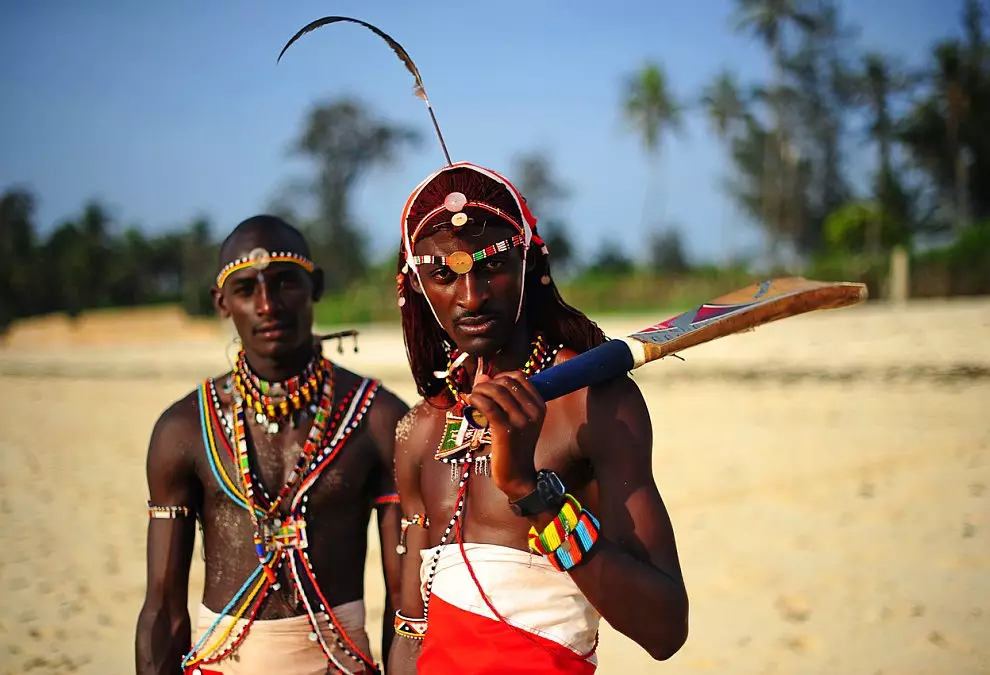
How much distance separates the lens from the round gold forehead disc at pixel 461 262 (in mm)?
2457

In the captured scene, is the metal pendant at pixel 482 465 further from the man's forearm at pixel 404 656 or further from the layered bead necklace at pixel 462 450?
the man's forearm at pixel 404 656

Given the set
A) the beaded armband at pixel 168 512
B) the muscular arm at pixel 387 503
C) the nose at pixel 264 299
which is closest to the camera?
the muscular arm at pixel 387 503

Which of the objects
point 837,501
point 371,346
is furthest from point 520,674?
point 371,346

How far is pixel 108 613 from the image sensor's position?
759 cm

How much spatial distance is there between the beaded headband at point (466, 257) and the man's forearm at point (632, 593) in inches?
30.2

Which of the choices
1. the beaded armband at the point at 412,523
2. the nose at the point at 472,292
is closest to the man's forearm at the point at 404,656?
the beaded armband at the point at 412,523

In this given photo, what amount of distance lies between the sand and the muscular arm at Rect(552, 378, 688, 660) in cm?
426

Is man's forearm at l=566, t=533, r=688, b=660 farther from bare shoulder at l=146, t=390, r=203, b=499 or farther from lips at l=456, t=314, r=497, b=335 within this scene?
bare shoulder at l=146, t=390, r=203, b=499

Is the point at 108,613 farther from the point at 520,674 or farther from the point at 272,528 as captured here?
the point at 520,674

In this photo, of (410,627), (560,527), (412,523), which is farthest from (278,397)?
(560,527)

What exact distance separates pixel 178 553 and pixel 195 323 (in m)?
48.9

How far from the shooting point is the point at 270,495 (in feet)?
11.2

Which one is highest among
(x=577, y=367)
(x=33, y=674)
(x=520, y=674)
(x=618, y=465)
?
(x=577, y=367)

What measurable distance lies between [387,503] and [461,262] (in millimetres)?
1274
